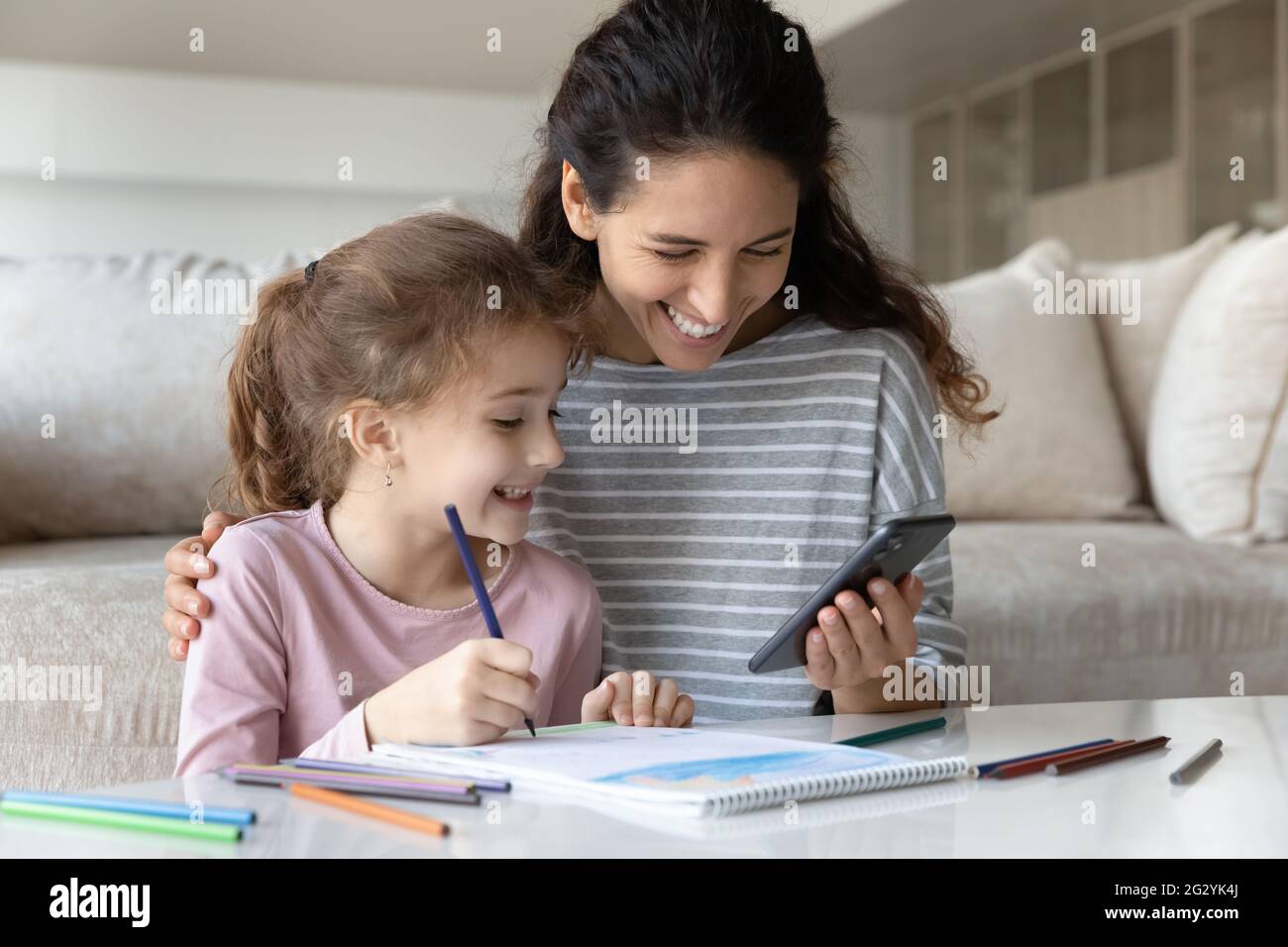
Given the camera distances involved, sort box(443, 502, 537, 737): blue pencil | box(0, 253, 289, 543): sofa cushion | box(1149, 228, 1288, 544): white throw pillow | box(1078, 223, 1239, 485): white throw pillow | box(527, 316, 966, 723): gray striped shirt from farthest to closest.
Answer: box(1078, 223, 1239, 485): white throw pillow, box(1149, 228, 1288, 544): white throw pillow, box(0, 253, 289, 543): sofa cushion, box(527, 316, 966, 723): gray striped shirt, box(443, 502, 537, 737): blue pencil

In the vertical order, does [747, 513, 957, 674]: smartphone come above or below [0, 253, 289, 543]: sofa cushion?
below

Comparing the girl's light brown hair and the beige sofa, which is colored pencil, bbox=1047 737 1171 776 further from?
the beige sofa

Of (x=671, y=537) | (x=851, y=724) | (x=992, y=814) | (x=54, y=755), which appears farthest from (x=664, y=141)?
(x=54, y=755)

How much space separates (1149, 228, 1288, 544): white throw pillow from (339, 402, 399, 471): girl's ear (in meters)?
1.58

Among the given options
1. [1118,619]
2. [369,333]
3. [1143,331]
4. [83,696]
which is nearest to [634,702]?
[369,333]

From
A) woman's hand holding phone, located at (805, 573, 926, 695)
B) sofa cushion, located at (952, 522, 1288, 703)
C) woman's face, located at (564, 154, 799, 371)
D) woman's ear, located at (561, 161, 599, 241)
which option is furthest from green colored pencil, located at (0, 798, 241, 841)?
sofa cushion, located at (952, 522, 1288, 703)

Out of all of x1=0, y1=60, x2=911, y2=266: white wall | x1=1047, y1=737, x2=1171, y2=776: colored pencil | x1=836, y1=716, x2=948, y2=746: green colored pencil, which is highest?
x1=0, y1=60, x2=911, y2=266: white wall

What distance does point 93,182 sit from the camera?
6320 millimetres

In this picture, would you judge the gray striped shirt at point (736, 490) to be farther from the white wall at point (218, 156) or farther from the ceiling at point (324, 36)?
the white wall at point (218, 156)

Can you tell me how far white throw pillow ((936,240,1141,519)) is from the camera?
7.89 feet

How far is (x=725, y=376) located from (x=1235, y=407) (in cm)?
124

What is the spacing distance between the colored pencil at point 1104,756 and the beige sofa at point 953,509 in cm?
108

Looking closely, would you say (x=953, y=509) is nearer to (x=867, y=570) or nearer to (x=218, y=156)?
(x=867, y=570)
